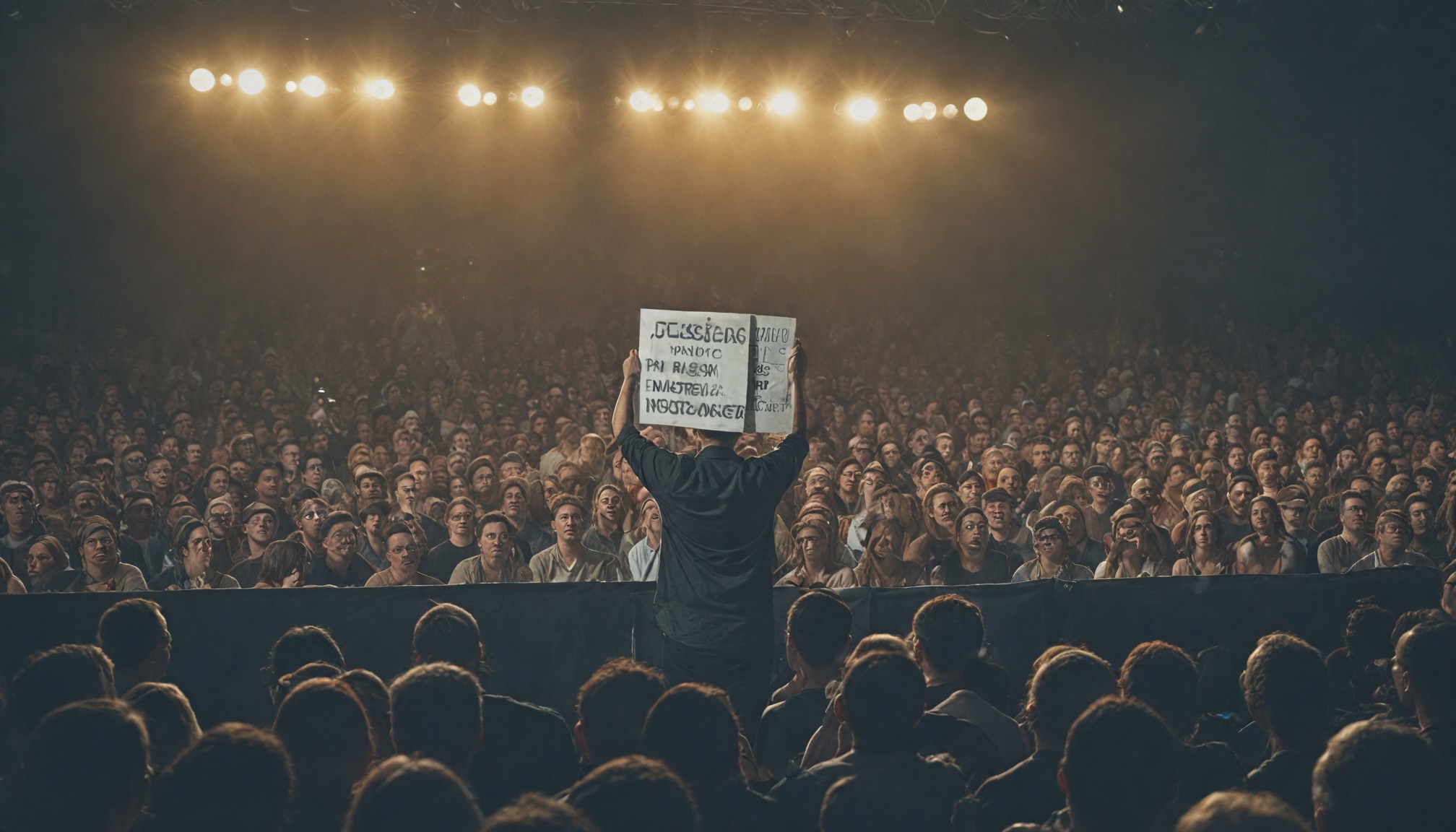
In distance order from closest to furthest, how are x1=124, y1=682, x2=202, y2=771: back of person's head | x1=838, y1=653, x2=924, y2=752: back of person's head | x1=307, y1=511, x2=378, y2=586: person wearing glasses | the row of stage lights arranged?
x1=838, y1=653, x2=924, y2=752: back of person's head < x1=124, y1=682, x2=202, y2=771: back of person's head < x1=307, y1=511, x2=378, y2=586: person wearing glasses < the row of stage lights

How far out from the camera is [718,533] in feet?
17.7

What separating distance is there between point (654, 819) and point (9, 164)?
83.1 ft

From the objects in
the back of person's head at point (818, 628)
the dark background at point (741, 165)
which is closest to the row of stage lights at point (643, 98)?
the dark background at point (741, 165)

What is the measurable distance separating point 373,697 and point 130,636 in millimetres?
1409

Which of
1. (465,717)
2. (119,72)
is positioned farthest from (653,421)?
(119,72)

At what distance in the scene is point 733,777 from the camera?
346 centimetres

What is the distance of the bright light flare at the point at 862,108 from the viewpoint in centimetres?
2181

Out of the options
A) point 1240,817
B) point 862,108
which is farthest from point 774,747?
point 862,108

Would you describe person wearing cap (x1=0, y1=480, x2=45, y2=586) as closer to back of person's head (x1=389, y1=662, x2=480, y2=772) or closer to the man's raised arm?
the man's raised arm

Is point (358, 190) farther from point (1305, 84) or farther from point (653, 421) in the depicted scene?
point (653, 421)

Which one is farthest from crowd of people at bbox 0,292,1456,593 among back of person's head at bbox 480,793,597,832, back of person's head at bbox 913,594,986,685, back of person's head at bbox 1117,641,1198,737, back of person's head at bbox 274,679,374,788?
back of person's head at bbox 480,793,597,832

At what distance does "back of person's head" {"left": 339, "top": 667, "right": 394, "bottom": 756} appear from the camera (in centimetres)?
416

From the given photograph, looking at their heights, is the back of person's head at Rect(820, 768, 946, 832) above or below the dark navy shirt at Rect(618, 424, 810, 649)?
below

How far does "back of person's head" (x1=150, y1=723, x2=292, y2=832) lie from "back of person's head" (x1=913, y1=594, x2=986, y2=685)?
2.60m
